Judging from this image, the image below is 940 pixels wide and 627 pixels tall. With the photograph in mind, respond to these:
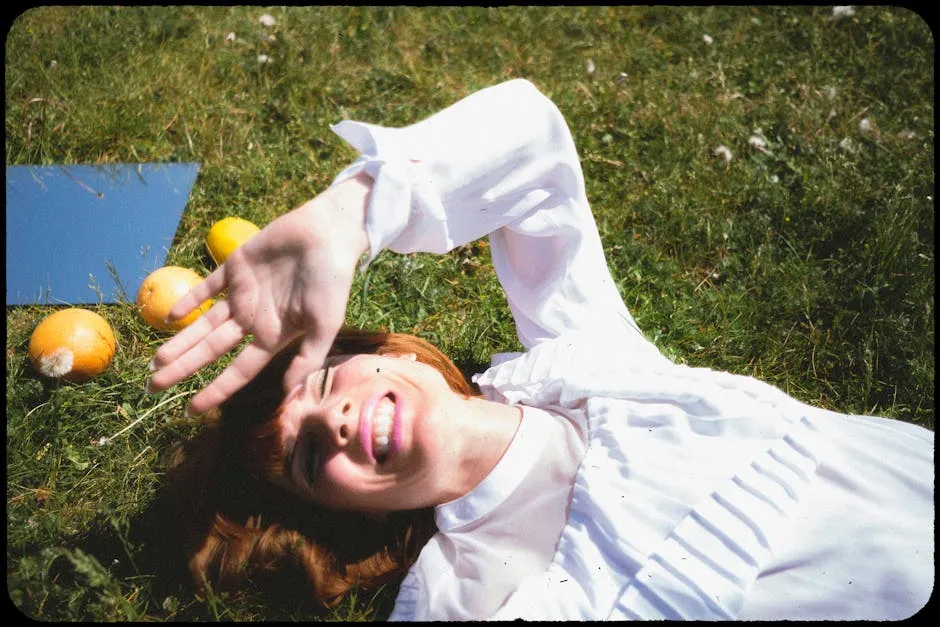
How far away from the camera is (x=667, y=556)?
208cm

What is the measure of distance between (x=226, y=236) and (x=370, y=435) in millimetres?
1881

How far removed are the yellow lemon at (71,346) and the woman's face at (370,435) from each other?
141cm

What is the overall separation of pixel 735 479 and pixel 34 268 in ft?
11.4

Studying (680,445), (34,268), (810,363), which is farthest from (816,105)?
(34,268)

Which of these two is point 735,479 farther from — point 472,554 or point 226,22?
point 226,22

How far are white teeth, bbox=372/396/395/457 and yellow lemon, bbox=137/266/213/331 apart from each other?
4.80ft

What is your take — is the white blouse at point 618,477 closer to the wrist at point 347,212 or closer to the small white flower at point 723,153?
the wrist at point 347,212

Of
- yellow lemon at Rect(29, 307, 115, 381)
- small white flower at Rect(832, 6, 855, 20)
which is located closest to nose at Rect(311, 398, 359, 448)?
yellow lemon at Rect(29, 307, 115, 381)

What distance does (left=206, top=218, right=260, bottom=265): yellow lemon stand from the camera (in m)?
3.54

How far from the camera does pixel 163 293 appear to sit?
3262 mm

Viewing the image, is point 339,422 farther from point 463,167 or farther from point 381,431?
point 463,167

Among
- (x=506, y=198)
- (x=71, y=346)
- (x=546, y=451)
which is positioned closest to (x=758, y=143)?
(x=506, y=198)

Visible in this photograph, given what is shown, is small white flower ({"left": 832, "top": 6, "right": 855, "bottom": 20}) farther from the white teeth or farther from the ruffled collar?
the white teeth

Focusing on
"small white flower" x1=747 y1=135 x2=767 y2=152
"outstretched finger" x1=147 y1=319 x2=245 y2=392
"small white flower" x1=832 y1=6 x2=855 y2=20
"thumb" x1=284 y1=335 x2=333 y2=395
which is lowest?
"small white flower" x1=747 y1=135 x2=767 y2=152
